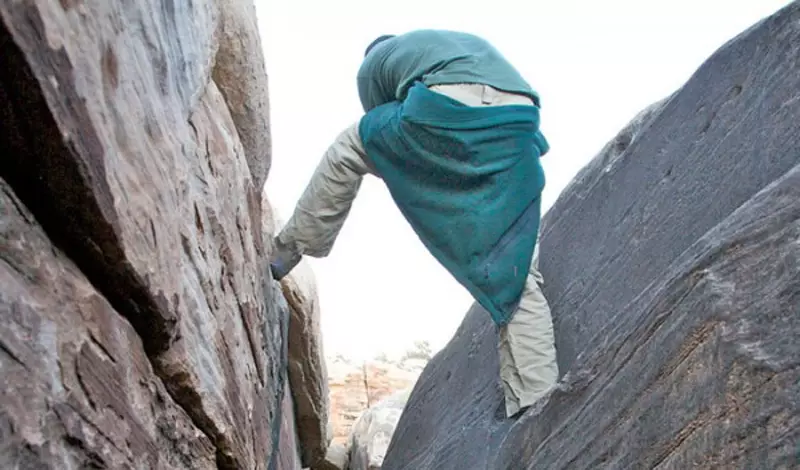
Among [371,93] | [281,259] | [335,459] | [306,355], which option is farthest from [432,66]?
[335,459]

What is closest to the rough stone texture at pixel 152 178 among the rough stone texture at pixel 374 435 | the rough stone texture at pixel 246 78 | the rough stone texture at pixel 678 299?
the rough stone texture at pixel 246 78

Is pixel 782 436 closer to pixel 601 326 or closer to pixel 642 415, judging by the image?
pixel 642 415

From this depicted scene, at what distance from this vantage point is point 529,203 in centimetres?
550

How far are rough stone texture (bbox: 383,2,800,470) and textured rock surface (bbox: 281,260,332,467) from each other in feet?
6.98

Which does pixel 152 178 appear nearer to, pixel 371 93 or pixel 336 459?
pixel 371 93

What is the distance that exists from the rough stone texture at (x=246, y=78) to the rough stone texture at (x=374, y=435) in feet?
21.4

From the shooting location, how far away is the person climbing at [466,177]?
5.21 metres

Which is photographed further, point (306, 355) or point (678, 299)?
point (306, 355)

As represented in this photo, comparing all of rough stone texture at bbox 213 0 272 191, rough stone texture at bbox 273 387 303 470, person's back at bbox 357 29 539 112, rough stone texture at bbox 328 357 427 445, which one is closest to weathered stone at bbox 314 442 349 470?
rough stone texture at bbox 328 357 427 445

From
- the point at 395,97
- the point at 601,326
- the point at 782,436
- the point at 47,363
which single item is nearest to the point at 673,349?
the point at 782,436

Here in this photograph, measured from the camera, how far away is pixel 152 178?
10.4 feet

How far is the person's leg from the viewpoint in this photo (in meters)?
5.28

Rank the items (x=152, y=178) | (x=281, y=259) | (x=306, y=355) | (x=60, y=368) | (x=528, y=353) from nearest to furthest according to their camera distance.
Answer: (x=60, y=368) < (x=152, y=178) < (x=528, y=353) < (x=281, y=259) < (x=306, y=355)

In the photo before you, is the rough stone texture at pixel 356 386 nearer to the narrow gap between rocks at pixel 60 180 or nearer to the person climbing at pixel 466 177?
the person climbing at pixel 466 177
